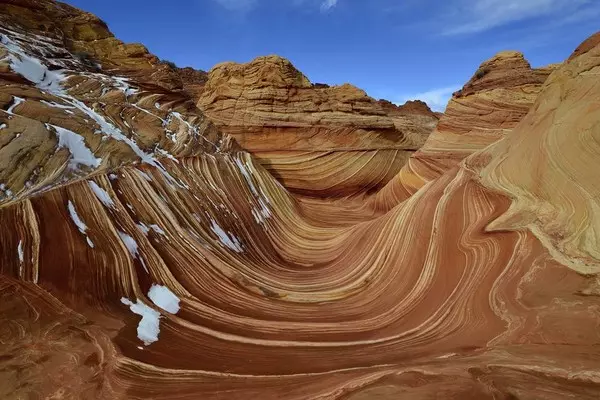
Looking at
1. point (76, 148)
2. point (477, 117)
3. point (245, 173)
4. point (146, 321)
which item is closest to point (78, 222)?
point (146, 321)

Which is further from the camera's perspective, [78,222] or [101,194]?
[101,194]

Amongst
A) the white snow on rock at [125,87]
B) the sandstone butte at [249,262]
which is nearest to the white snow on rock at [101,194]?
the sandstone butte at [249,262]

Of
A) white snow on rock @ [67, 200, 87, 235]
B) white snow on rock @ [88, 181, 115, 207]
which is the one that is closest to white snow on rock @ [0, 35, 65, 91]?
white snow on rock @ [88, 181, 115, 207]

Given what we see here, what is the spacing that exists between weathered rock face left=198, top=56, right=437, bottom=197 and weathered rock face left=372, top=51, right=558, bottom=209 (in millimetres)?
2371

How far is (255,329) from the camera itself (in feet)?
15.3

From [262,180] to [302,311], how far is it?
613 centimetres

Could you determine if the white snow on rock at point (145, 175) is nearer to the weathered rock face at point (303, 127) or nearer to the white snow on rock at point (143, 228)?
the white snow on rock at point (143, 228)

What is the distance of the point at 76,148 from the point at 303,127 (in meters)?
10.5

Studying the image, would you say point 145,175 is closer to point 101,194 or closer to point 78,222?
point 101,194

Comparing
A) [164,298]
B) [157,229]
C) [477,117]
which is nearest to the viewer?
[164,298]

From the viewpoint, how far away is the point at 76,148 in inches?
249

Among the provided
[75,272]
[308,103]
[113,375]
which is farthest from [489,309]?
[308,103]

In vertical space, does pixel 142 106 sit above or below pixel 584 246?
above

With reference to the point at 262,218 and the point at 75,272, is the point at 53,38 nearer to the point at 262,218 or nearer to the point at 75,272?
the point at 262,218
